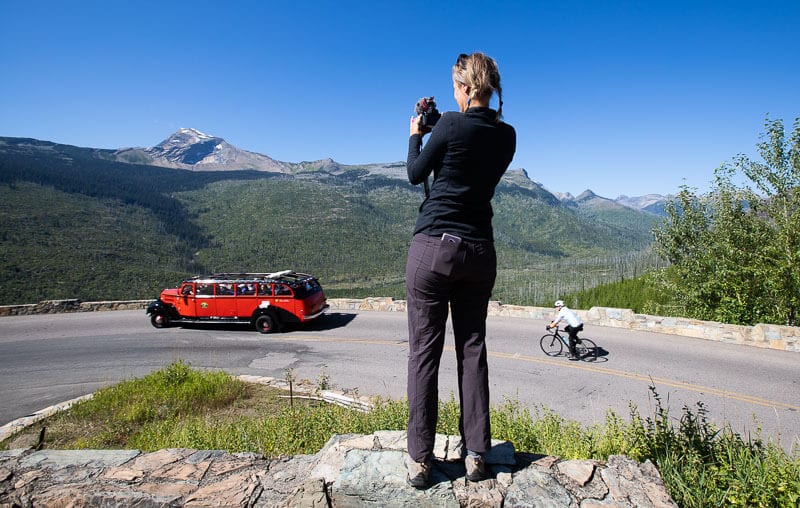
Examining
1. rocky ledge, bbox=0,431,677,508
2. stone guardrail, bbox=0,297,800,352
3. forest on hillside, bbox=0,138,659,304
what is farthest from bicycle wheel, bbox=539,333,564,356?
forest on hillside, bbox=0,138,659,304

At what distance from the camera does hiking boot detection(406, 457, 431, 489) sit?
7.63 feet

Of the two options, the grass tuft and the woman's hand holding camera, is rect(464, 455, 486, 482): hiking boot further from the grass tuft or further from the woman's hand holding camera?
the woman's hand holding camera

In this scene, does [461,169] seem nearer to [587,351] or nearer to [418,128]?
[418,128]

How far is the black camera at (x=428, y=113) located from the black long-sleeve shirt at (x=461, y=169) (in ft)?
0.53

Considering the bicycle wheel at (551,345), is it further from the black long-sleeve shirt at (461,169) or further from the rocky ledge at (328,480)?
the black long-sleeve shirt at (461,169)

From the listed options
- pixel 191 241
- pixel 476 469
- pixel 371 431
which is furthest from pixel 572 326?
pixel 191 241

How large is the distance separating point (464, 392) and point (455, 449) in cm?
48

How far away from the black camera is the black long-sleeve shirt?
161 mm

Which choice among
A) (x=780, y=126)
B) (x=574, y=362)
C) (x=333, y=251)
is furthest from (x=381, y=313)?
(x=333, y=251)

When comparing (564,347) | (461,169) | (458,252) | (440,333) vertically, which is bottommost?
(564,347)

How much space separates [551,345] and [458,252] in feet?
30.6

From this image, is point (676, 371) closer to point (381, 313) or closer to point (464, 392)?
point (464, 392)

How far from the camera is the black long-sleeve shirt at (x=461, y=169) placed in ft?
7.90

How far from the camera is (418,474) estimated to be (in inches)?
91.6
